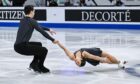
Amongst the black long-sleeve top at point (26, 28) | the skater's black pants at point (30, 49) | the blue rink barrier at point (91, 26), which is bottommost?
the blue rink barrier at point (91, 26)

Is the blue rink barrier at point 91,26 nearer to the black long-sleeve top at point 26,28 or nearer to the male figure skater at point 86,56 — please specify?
the male figure skater at point 86,56

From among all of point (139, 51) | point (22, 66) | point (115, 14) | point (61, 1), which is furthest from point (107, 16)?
point (22, 66)

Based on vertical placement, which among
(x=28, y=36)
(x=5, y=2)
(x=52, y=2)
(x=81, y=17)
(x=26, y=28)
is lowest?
(x=81, y=17)

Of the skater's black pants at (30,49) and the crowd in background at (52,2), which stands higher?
the skater's black pants at (30,49)

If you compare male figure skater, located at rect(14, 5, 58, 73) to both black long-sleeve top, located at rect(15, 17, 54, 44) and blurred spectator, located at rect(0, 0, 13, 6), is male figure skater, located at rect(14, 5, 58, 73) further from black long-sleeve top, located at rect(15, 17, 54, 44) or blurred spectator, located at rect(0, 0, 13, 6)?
blurred spectator, located at rect(0, 0, 13, 6)

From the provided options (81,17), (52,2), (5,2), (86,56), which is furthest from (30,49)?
(5,2)

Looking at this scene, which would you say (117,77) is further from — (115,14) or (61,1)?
(61,1)

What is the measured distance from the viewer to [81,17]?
16391mm

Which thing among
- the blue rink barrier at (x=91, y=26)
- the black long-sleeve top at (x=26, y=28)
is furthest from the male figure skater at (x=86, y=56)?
the blue rink barrier at (x=91, y=26)

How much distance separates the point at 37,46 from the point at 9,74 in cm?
64

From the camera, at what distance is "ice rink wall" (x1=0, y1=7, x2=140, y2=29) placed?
51.2ft

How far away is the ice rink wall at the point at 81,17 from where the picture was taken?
1562cm

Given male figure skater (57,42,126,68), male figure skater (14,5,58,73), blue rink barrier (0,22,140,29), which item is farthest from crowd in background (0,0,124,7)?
male figure skater (14,5,58,73)

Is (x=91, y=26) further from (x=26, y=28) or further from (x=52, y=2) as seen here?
(x=26, y=28)
